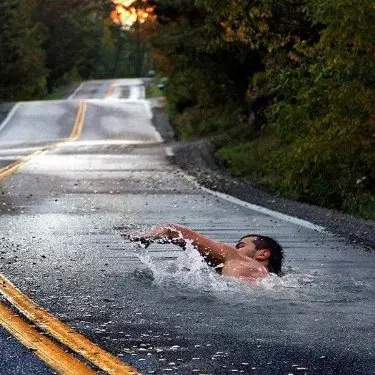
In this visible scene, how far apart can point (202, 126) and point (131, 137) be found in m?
3.42

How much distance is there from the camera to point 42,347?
6.11 meters

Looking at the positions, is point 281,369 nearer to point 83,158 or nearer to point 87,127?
point 83,158

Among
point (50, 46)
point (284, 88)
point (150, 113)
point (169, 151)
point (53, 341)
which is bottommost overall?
point (150, 113)

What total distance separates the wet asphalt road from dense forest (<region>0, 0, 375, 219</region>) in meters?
1.97

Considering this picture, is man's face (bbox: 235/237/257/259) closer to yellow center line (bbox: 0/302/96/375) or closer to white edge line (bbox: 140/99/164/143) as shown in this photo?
yellow center line (bbox: 0/302/96/375)

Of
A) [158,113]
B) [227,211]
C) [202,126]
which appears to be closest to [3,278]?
[227,211]

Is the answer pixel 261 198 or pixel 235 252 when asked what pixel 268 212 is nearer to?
pixel 261 198

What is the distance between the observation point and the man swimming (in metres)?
8.56

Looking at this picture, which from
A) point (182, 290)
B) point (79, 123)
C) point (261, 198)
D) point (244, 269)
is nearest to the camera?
point (182, 290)

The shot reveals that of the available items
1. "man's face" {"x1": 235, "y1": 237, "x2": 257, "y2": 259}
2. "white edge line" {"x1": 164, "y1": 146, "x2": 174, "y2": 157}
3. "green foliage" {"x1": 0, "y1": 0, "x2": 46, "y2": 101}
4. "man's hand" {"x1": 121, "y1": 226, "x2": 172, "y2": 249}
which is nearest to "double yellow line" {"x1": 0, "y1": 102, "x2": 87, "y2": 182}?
"white edge line" {"x1": 164, "y1": 146, "x2": 174, "y2": 157}

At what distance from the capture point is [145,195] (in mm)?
19047

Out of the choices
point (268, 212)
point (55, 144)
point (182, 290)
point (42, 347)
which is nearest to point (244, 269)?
point (182, 290)

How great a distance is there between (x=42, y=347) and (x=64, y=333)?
466 millimetres

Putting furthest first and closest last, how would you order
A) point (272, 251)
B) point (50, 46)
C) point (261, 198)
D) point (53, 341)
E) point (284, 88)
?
point (50, 46)
point (284, 88)
point (261, 198)
point (272, 251)
point (53, 341)
